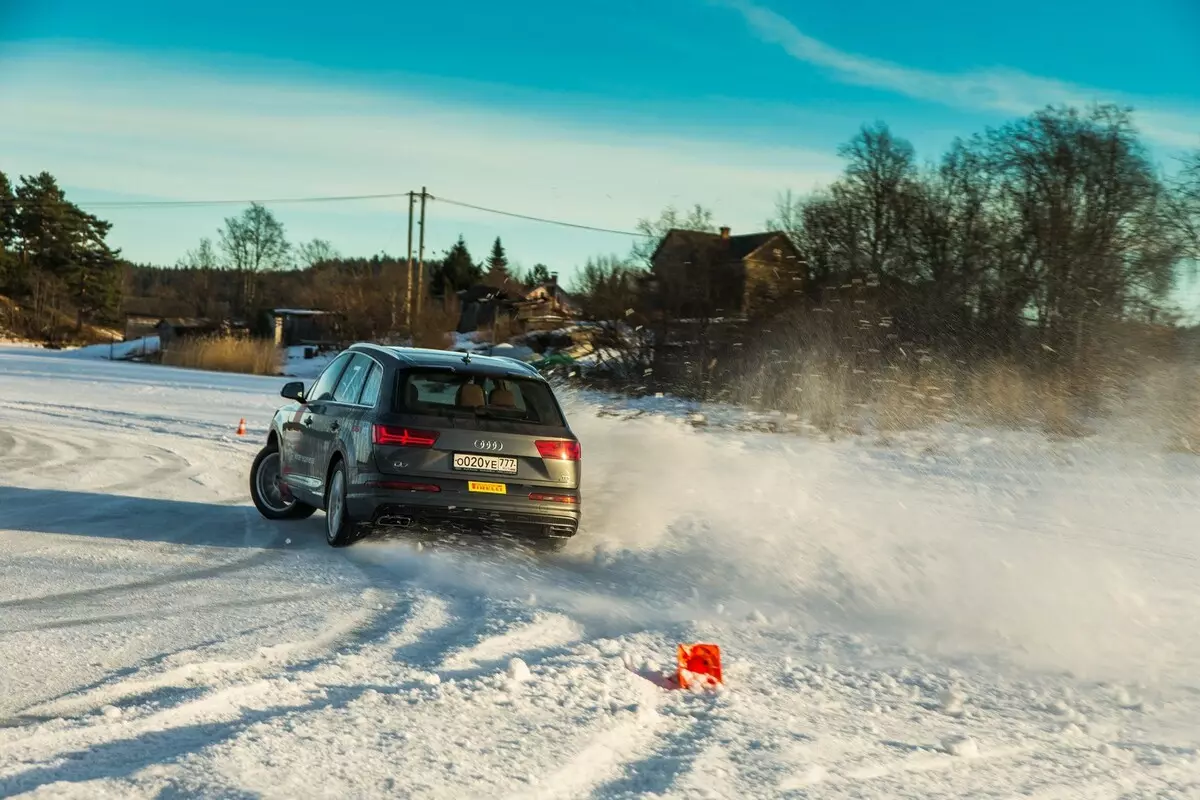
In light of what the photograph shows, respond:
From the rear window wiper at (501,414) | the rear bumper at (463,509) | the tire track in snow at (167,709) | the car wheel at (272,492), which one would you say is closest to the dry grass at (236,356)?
the car wheel at (272,492)

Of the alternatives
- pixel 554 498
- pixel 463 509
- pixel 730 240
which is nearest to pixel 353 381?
pixel 463 509

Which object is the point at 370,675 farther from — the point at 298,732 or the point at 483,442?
the point at 483,442

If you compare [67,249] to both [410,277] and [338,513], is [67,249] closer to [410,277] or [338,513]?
[410,277]

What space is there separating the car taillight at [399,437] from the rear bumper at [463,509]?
0.28 metres

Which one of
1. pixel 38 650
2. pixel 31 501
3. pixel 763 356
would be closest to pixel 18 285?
pixel 763 356

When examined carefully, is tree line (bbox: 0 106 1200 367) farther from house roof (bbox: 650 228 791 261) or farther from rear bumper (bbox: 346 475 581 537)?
rear bumper (bbox: 346 475 581 537)

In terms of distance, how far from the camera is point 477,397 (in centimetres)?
993

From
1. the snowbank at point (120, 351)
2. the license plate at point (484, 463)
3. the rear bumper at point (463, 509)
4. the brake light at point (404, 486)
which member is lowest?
the snowbank at point (120, 351)

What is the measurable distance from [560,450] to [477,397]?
2.67 ft

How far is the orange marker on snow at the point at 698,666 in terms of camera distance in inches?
231

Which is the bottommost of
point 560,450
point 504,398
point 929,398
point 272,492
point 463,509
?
point 272,492

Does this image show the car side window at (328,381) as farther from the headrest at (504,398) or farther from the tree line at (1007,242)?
the tree line at (1007,242)

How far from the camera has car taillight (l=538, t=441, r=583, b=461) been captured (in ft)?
32.3

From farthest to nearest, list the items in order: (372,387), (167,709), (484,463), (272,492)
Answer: (272,492) < (372,387) < (484,463) < (167,709)
